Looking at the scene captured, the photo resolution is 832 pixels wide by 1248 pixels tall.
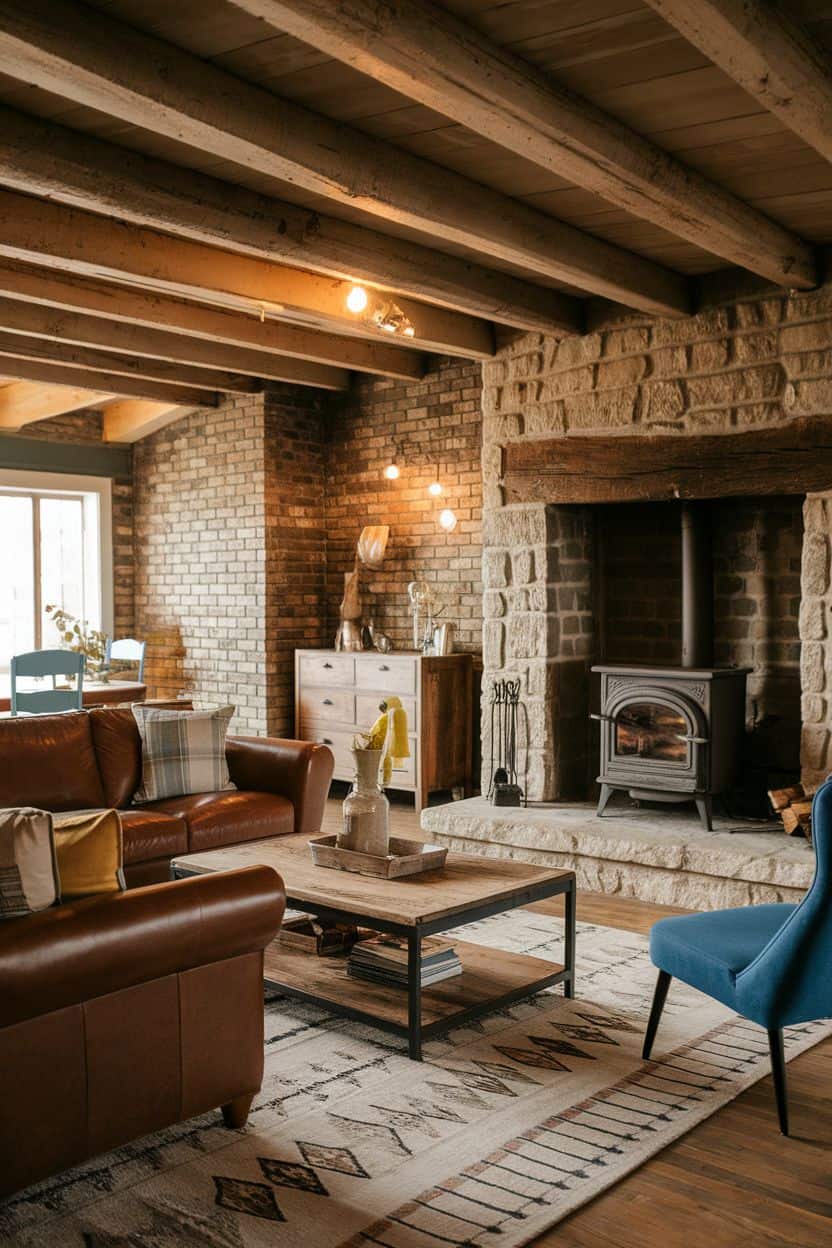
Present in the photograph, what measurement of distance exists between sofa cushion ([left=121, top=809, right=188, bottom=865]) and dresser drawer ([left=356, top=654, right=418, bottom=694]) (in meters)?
2.28

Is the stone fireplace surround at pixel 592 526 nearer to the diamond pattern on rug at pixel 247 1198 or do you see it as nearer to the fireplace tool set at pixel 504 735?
the fireplace tool set at pixel 504 735

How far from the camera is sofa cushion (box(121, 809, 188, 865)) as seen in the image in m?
4.48

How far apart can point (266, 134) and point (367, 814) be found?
2.05 m

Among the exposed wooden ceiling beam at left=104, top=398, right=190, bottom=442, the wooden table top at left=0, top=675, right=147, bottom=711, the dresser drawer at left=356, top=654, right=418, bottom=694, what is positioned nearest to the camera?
the wooden table top at left=0, top=675, right=147, bottom=711

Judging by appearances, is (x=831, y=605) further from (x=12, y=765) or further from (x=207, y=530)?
(x=207, y=530)

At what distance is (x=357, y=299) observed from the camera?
5129 millimetres

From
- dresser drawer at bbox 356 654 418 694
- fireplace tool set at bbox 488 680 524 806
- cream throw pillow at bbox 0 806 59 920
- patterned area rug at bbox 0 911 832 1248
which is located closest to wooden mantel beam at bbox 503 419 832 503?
fireplace tool set at bbox 488 680 524 806

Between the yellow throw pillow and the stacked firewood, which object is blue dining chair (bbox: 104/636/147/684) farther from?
the yellow throw pillow

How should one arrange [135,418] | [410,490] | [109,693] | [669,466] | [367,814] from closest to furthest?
[367,814] → [669,466] → [109,693] → [410,490] → [135,418]

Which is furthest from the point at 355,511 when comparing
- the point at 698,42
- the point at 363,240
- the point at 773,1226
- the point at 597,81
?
the point at 773,1226

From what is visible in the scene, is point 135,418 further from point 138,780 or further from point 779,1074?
point 779,1074

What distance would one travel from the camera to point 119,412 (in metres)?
8.50

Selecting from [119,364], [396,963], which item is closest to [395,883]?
[396,963]

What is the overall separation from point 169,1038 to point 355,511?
17.9 ft
